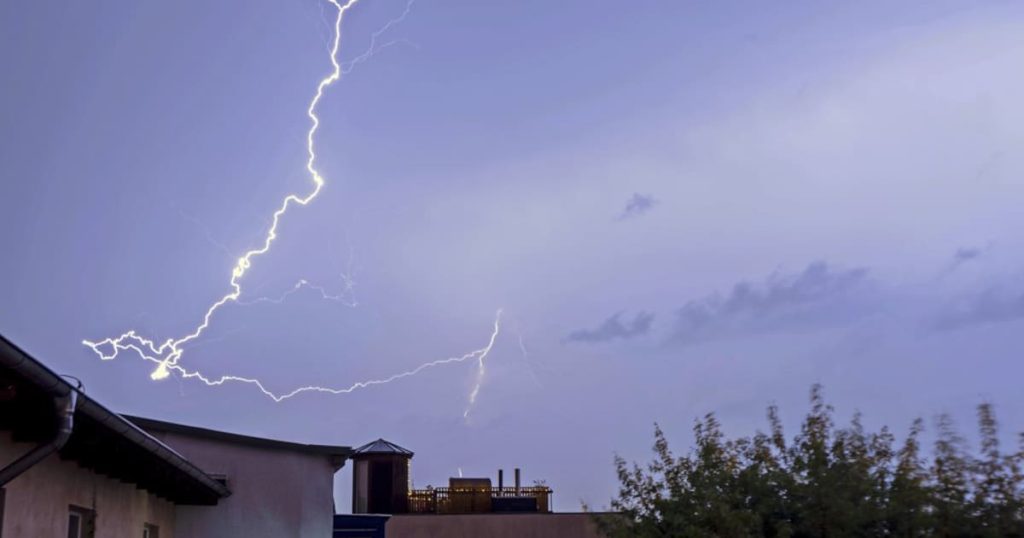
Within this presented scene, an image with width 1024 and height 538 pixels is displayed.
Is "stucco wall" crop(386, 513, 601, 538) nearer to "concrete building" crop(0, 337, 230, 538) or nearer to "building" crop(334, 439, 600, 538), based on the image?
"building" crop(334, 439, 600, 538)

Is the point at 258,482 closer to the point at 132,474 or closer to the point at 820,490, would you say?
the point at 132,474

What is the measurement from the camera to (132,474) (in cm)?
1372

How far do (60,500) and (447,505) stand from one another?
26.4m

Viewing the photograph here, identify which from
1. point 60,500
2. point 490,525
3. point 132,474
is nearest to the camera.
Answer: point 60,500

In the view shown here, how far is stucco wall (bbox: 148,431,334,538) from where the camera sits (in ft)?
62.4

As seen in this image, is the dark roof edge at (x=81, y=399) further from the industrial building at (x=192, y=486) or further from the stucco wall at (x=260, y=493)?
the stucco wall at (x=260, y=493)

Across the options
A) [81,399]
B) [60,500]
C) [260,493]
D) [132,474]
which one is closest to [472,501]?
[260,493]

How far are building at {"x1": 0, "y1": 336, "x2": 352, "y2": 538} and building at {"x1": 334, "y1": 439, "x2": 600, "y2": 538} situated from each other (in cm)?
1237

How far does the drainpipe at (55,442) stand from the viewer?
28.3 feet

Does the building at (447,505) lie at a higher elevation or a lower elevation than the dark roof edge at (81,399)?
higher

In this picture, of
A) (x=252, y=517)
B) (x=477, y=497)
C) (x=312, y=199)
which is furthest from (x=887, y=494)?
(x=477, y=497)

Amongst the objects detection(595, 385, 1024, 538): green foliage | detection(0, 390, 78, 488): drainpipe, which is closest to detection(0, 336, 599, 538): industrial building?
detection(0, 390, 78, 488): drainpipe

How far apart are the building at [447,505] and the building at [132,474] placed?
1237cm

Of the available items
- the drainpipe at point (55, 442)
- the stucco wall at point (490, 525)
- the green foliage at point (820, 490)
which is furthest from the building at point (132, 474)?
the stucco wall at point (490, 525)
